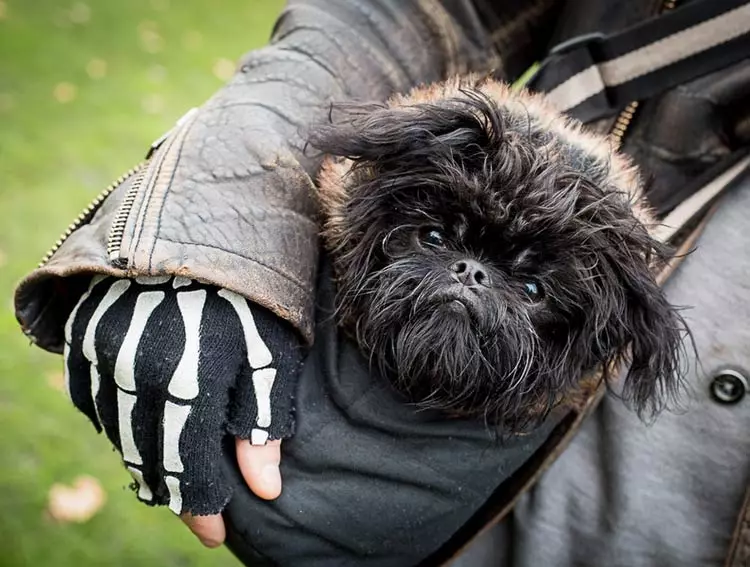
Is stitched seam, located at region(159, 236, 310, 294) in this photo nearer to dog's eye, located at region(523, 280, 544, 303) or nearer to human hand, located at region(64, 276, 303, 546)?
human hand, located at region(64, 276, 303, 546)

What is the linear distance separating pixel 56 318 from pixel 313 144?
45 centimetres

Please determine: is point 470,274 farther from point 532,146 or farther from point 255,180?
point 255,180

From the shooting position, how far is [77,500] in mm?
2266

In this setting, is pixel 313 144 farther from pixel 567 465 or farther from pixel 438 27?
pixel 567 465

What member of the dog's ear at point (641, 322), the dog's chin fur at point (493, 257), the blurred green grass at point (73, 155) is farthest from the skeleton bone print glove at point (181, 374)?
the blurred green grass at point (73, 155)

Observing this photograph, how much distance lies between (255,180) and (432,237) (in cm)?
26

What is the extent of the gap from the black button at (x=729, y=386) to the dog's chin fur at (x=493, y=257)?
0.25 ft

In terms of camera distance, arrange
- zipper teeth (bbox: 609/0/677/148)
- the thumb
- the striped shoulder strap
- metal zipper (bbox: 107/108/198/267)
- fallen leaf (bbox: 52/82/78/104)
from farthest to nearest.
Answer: fallen leaf (bbox: 52/82/78/104) < zipper teeth (bbox: 609/0/677/148) < the striped shoulder strap < the thumb < metal zipper (bbox: 107/108/198/267)

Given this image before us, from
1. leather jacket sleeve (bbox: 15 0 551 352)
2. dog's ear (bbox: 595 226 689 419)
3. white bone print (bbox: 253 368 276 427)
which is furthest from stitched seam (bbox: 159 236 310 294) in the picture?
dog's ear (bbox: 595 226 689 419)

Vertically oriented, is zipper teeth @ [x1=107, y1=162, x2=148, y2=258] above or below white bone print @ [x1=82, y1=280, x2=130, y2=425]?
above

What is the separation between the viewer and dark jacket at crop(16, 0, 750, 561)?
40.4 inches

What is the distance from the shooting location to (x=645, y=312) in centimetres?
111

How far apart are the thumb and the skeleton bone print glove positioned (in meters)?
0.02

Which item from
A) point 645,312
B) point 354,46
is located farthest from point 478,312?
point 354,46
